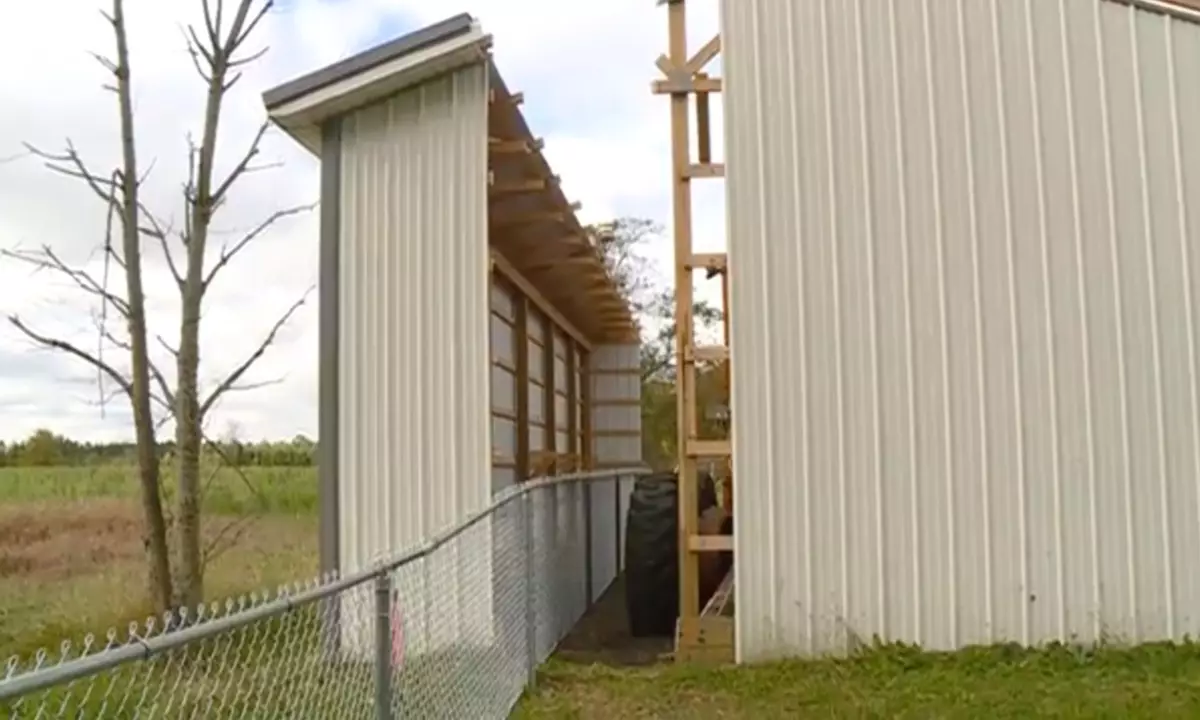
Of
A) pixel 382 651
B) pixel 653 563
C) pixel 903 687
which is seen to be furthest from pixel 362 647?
pixel 653 563

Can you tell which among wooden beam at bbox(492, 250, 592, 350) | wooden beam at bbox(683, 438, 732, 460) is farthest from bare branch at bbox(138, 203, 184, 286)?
wooden beam at bbox(683, 438, 732, 460)

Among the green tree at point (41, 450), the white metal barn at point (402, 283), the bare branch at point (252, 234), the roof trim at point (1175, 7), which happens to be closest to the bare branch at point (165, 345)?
the bare branch at point (252, 234)

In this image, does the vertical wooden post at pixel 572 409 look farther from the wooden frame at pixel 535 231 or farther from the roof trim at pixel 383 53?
the roof trim at pixel 383 53

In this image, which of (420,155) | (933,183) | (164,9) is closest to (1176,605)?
(933,183)

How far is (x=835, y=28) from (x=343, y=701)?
5.13 metres

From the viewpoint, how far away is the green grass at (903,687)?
5.74 meters

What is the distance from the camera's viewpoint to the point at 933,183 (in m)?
7.13

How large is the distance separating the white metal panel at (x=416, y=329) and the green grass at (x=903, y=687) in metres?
1.29

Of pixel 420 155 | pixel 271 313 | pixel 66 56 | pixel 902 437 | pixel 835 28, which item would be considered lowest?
pixel 902 437

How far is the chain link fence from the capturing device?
2318mm

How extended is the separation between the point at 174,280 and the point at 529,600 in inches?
182

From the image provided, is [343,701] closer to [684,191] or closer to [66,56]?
[684,191]

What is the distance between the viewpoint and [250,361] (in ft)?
31.5

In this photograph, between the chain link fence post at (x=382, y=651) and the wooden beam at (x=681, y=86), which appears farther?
the wooden beam at (x=681, y=86)
